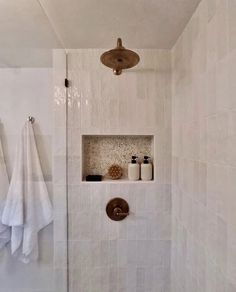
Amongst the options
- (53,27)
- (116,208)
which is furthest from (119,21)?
(116,208)

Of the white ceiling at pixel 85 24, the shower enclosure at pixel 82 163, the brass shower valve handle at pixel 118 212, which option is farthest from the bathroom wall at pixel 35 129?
the brass shower valve handle at pixel 118 212

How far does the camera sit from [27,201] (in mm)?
1597

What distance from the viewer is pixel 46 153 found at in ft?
5.20

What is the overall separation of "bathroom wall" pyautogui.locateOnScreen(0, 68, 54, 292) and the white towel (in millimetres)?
44

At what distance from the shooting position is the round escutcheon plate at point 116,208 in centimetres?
156

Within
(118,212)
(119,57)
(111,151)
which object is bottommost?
(118,212)

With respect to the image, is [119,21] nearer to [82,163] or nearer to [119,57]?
[119,57]

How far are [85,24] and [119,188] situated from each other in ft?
3.52

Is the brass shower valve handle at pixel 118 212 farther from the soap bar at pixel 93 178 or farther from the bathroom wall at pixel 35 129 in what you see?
the bathroom wall at pixel 35 129

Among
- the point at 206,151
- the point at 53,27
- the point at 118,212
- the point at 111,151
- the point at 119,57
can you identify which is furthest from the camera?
the point at 111,151

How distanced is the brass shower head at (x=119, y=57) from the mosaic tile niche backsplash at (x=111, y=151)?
2.02 ft

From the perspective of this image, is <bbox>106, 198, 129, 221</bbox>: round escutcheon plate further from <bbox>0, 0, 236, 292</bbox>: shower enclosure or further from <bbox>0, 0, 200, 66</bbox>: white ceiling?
<bbox>0, 0, 200, 66</bbox>: white ceiling

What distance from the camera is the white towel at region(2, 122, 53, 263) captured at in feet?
5.16

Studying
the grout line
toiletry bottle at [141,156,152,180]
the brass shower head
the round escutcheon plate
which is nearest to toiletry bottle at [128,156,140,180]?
toiletry bottle at [141,156,152,180]
